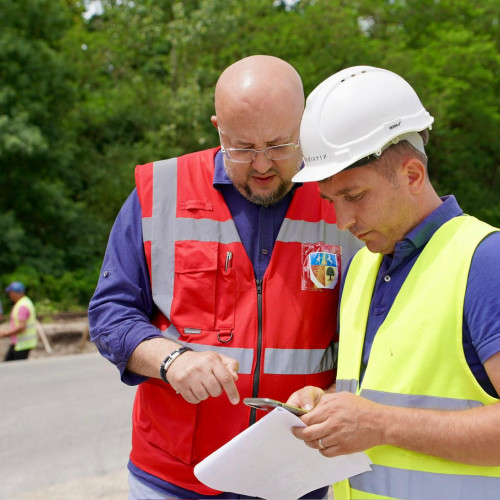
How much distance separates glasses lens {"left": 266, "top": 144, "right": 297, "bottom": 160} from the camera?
2814 mm

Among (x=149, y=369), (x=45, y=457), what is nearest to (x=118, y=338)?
(x=149, y=369)

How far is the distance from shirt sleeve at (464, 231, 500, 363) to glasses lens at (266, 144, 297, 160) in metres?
0.97

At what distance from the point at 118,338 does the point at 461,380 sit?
4.05 feet

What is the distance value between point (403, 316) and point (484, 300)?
0.88ft

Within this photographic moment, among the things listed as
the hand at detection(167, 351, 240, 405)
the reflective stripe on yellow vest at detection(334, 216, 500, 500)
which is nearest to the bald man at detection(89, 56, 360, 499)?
the hand at detection(167, 351, 240, 405)

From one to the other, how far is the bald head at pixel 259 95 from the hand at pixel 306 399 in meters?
0.97

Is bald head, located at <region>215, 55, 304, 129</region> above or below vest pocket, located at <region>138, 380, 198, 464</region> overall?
above

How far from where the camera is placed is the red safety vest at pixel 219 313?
2.79m

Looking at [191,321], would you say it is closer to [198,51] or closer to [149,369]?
[149,369]

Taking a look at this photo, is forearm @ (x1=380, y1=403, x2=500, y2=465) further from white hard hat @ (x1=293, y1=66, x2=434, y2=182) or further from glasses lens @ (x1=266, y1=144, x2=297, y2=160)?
glasses lens @ (x1=266, y1=144, x2=297, y2=160)

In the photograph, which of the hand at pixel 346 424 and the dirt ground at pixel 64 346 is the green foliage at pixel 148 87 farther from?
the hand at pixel 346 424

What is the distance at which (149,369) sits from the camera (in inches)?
105

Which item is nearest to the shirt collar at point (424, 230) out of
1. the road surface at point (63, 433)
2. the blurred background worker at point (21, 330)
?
the road surface at point (63, 433)

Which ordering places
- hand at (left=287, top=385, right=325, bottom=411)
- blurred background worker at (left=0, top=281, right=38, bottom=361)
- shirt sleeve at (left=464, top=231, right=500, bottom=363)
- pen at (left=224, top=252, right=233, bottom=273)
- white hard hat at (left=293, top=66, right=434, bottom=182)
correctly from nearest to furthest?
shirt sleeve at (left=464, top=231, right=500, bottom=363)
white hard hat at (left=293, top=66, right=434, bottom=182)
hand at (left=287, top=385, right=325, bottom=411)
pen at (left=224, top=252, right=233, bottom=273)
blurred background worker at (left=0, top=281, right=38, bottom=361)
